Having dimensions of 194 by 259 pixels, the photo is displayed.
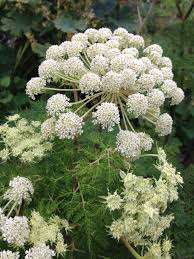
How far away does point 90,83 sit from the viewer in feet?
6.08

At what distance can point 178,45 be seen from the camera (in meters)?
3.29

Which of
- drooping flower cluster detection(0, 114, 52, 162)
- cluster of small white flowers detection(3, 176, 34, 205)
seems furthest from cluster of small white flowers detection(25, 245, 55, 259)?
drooping flower cluster detection(0, 114, 52, 162)

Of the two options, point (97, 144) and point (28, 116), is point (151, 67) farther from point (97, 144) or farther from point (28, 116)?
point (28, 116)

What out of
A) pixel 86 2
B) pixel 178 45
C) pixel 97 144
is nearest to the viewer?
pixel 97 144

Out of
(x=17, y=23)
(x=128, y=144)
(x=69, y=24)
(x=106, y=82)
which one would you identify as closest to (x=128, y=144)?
(x=128, y=144)

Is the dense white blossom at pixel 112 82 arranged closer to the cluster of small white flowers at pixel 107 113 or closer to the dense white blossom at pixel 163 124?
the cluster of small white flowers at pixel 107 113

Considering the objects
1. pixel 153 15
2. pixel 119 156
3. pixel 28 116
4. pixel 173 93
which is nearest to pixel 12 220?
pixel 119 156

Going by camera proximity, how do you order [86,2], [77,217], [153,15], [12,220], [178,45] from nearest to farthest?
[12,220]
[77,217]
[178,45]
[86,2]
[153,15]

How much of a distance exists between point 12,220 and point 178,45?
201 cm

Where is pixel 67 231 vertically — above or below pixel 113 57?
below

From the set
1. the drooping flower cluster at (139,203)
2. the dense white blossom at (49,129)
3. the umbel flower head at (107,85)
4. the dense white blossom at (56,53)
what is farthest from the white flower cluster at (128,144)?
the dense white blossom at (56,53)

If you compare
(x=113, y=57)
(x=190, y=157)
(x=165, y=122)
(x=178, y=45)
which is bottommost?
(x=190, y=157)

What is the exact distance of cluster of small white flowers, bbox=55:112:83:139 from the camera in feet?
5.90

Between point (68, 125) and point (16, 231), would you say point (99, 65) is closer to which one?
point (68, 125)
